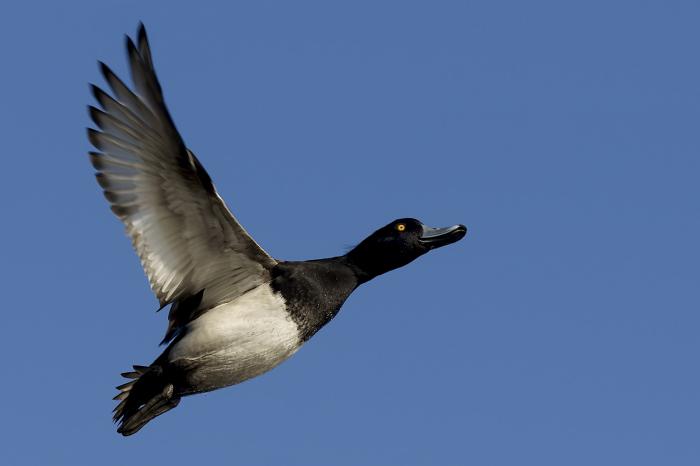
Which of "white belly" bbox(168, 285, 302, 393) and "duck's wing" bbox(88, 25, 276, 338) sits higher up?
"duck's wing" bbox(88, 25, 276, 338)

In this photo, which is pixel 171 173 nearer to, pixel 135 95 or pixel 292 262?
pixel 135 95

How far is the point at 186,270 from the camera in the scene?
9.37m

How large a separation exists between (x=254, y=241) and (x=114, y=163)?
4.59 ft

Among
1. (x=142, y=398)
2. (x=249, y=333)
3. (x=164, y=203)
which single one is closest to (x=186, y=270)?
(x=164, y=203)

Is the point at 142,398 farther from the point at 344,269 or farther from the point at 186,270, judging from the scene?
the point at 344,269

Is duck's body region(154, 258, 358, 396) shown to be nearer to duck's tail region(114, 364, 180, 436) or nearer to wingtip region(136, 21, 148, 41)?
duck's tail region(114, 364, 180, 436)

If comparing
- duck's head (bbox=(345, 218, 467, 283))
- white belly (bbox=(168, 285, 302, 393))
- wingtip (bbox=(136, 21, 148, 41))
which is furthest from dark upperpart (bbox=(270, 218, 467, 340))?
wingtip (bbox=(136, 21, 148, 41))

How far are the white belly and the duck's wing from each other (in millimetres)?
270

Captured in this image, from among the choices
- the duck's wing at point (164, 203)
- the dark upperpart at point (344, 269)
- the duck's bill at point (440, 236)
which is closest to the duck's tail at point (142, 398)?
the duck's wing at point (164, 203)

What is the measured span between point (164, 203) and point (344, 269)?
198 cm

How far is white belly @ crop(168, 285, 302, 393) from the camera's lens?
9.05 meters

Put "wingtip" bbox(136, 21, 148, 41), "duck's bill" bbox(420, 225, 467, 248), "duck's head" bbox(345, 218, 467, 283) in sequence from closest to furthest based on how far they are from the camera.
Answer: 1. "wingtip" bbox(136, 21, 148, 41)
2. "duck's head" bbox(345, 218, 467, 283)
3. "duck's bill" bbox(420, 225, 467, 248)

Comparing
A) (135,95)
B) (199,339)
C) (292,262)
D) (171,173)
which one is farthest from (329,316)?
(135,95)

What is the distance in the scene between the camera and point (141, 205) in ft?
29.7
